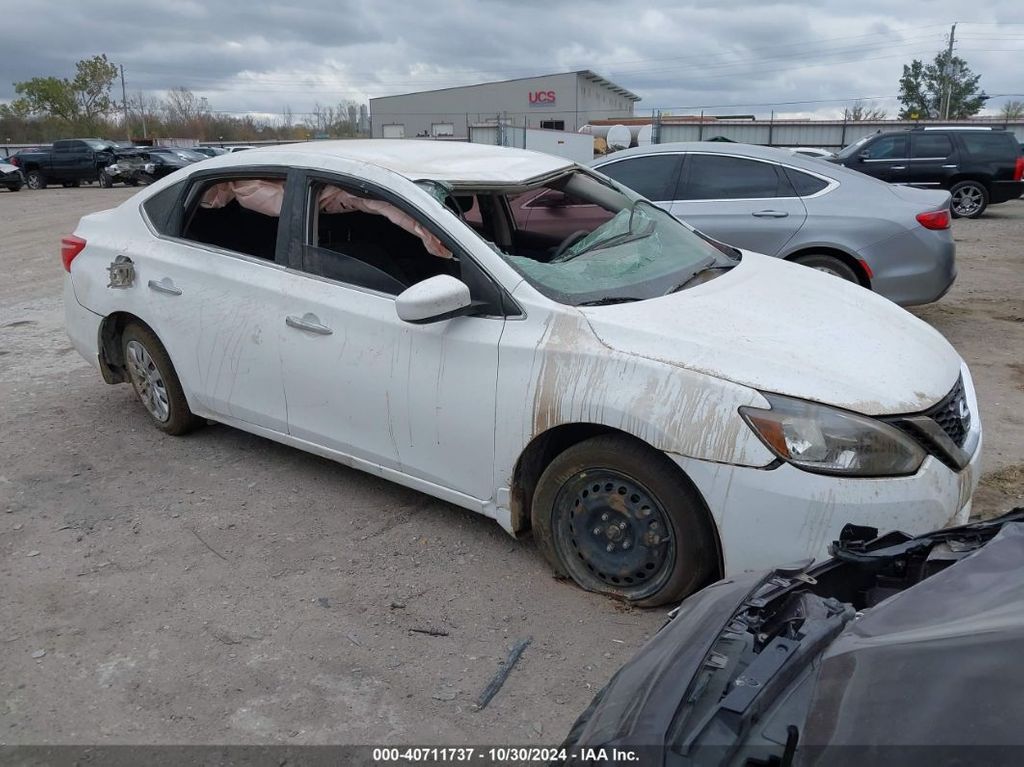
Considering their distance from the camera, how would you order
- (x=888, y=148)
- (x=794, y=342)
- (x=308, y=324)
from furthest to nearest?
(x=888, y=148) → (x=308, y=324) → (x=794, y=342)

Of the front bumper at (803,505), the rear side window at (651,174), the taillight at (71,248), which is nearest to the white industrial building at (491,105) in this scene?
the rear side window at (651,174)

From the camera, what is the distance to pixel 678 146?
7.42 meters

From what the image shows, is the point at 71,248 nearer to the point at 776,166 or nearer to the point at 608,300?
the point at 608,300

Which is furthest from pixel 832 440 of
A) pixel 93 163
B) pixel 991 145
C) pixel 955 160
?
pixel 93 163

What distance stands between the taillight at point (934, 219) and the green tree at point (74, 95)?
2951 inches

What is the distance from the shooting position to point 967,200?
16.7m

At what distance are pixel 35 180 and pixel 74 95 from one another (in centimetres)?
4395

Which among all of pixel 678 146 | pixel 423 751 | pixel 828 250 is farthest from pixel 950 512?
pixel 678 146

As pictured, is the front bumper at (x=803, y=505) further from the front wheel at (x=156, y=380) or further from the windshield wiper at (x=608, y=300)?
the front wheel at (x=156, y=380)

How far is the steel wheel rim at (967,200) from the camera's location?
16.5 meters

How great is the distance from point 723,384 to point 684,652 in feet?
4.01

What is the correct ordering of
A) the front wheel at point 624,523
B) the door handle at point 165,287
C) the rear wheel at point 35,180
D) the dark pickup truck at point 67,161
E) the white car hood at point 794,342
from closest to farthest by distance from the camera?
1. the white car hood at point 794,342
2. the front wheel at point 624,523
3. the door handle at point 165,287
4. the dark pickup truck at point 67,161
5. the rear wheel at point 35,180

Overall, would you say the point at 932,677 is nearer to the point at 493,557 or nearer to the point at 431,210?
the point at 493,557

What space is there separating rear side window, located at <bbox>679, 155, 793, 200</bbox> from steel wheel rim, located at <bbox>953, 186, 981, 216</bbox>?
38.4 ft
